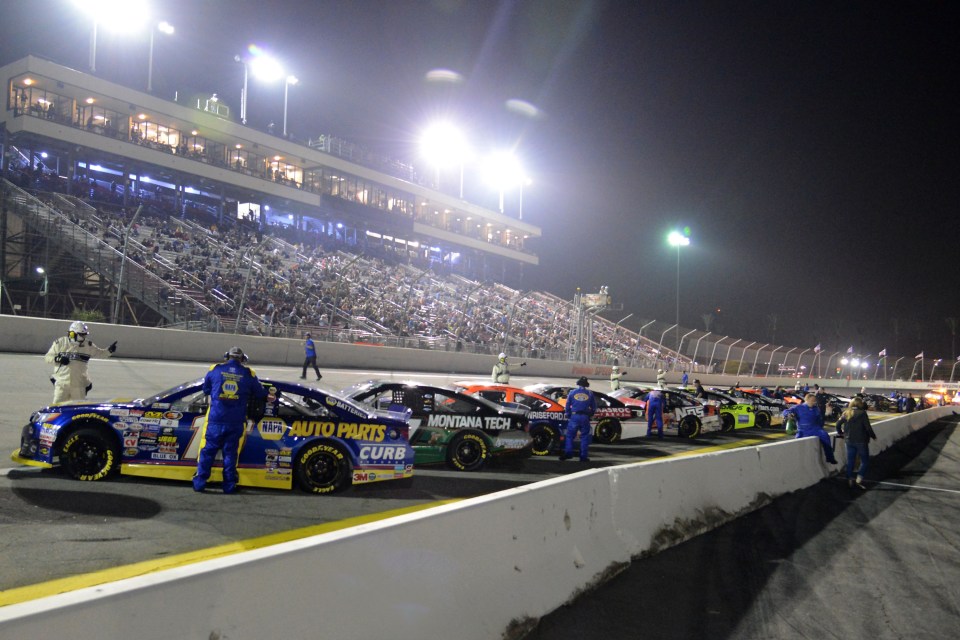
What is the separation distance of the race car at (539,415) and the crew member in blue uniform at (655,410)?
165 inches

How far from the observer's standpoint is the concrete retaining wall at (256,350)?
1916 cm

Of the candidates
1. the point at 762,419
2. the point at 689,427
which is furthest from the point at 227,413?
the point at 762,419

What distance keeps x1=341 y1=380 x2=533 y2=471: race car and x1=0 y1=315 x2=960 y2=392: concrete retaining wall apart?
14.2 meters

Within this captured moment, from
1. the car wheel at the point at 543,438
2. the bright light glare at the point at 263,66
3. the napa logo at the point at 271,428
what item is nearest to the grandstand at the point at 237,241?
the bright light glare at the point at 263,66

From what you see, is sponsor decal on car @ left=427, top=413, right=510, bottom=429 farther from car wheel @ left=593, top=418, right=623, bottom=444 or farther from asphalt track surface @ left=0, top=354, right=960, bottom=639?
car wheel @ left=593, top=418, right=623, bottom=444

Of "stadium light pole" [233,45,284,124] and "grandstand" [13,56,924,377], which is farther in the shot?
"stadium light pole" [233,45,284,124]

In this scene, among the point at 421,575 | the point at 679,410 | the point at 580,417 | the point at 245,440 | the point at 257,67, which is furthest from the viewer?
the point at 257,67

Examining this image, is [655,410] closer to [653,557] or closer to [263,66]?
[653,557]

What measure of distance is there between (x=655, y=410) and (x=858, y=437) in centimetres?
480

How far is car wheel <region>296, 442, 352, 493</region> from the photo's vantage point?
24.6ft

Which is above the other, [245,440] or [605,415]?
[245,440]

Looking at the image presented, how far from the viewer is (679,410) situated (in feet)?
52.9

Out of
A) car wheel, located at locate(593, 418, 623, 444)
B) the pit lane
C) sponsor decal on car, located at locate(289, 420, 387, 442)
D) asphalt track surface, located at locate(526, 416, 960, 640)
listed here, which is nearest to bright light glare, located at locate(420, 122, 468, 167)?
car wheel, located at locate(593, 418, 623, 444)

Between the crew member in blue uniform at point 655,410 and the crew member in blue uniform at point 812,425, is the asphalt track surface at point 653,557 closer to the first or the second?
the crew member in blue uniform at point 812,425
